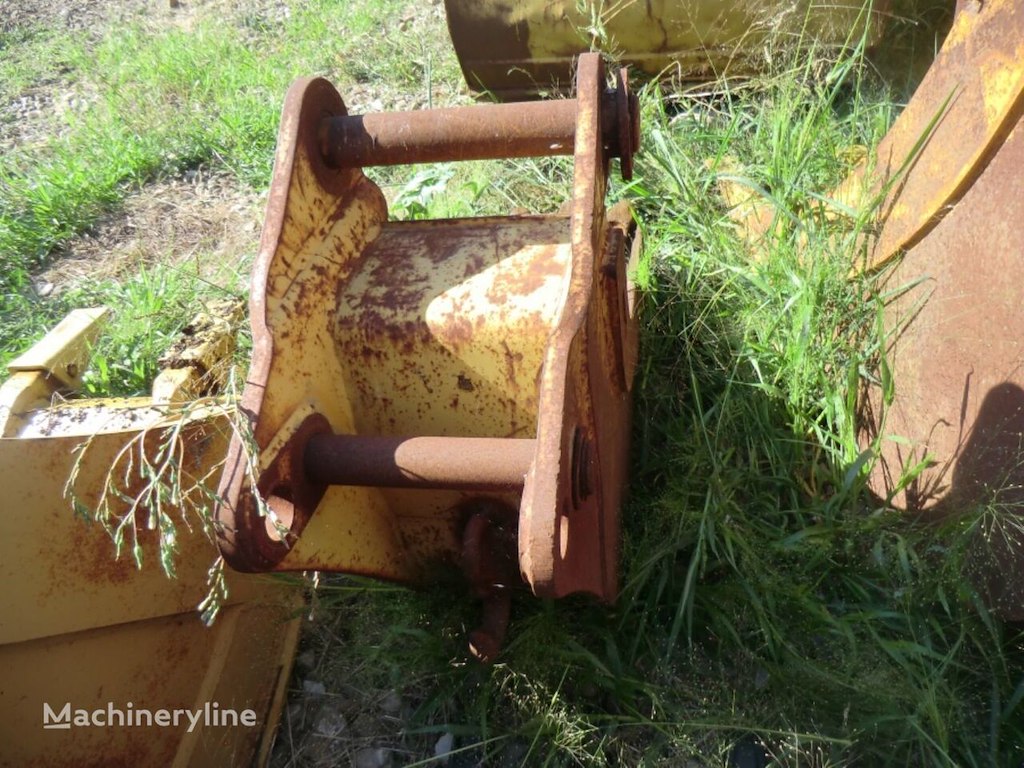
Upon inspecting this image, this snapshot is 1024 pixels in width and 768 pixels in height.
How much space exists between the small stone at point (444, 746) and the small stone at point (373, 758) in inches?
4.7

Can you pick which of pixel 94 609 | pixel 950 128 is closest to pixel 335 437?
pixel 94 609

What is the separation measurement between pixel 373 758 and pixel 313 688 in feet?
0.82

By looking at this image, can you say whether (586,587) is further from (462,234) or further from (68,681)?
(68,681)

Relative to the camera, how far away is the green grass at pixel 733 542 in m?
1.90

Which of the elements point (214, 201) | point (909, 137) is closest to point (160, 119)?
point (214, 201)

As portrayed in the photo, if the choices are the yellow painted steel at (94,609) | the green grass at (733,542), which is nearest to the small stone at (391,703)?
the green grass at (733,542)

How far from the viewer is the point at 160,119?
4.04 meters

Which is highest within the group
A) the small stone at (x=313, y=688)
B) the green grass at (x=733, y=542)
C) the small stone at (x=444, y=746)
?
the green grass at (x=733, y=542)

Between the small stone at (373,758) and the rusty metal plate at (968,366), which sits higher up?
the rusty metal plate at (968,366)

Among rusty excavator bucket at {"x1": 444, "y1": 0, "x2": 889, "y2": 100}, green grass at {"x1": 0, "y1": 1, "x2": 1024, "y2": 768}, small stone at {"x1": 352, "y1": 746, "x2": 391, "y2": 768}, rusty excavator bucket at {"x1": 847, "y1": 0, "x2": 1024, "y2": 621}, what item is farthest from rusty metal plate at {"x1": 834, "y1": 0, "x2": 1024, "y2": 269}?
small stone at {"x1": 352, "y1": 746, "x2": 391, "y2": 768}

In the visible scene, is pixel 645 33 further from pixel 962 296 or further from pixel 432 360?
pixel 432 360

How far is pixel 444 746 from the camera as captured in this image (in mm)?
2025

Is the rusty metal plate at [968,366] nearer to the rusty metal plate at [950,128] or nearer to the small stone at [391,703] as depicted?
the rusty metal plate at [950,128]

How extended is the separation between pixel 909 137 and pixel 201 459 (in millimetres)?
1902
